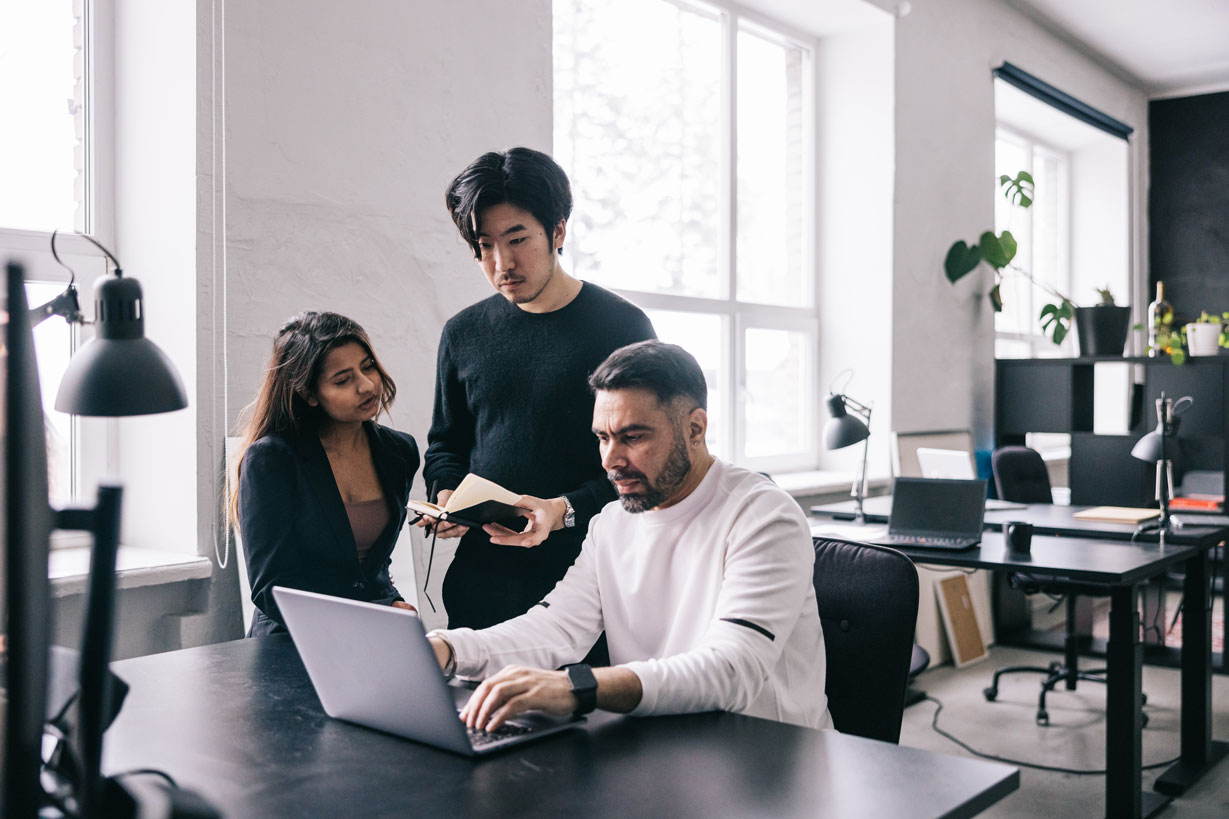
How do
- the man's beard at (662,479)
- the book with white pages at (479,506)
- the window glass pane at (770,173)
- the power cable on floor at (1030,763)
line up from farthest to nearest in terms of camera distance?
the window glass pane at (770,173) < the power cable on floor at (1030,763) < the book with white pages at (479,506) < the man's beard at (662,479)

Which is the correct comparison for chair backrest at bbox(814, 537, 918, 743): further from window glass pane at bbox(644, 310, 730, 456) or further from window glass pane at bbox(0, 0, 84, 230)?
window glass pane at bbox(644, 310, 730, 456)

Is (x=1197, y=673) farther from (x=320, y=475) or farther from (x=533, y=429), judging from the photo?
(x=320, y=475)

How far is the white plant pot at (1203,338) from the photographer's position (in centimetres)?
530

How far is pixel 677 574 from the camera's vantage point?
1.67m

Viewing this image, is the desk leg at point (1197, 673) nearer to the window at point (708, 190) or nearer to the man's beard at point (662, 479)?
the window at point (708, 190)

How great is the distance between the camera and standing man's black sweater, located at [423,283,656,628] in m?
2.01

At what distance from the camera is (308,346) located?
2232 millimetres

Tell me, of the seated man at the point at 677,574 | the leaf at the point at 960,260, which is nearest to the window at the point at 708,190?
the leaf at the point at 960,260

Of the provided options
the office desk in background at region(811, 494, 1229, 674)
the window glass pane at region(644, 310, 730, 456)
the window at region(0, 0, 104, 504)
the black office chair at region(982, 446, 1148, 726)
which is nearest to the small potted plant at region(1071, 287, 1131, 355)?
the black office chair at region(982, 446, 1148, 726)

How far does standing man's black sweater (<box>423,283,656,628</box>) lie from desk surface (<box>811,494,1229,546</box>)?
1809 millimetres

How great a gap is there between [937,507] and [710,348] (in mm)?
1536

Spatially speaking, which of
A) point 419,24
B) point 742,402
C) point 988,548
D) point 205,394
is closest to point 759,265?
point 742,402

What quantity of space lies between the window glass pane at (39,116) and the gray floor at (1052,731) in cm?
304

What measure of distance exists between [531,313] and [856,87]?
3.55m
